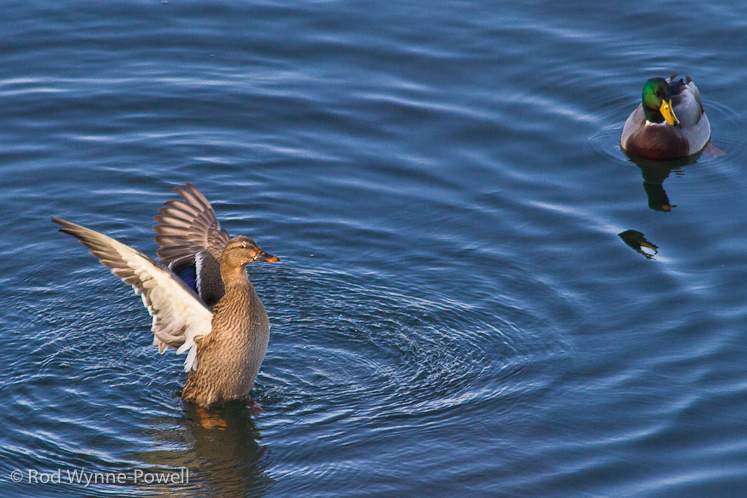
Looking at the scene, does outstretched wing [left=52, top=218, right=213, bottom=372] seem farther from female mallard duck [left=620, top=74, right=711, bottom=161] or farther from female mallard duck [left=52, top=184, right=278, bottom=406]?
female mallard duck [left=620, top=74, right=711, bottom=161]

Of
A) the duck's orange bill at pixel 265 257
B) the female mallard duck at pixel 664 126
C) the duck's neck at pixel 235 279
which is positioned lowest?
the duck's neck at pixel 235 279

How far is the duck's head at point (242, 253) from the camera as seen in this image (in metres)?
7.43

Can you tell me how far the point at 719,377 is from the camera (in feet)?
25.5

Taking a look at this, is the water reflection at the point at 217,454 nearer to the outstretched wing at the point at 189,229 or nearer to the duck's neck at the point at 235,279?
the duck's neck at the point at 235,279

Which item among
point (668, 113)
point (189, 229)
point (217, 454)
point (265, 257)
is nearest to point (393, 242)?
point (189, 229)

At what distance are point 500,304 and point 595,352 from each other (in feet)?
3.29

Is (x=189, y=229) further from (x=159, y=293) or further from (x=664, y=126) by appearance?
(x=664, y=126)

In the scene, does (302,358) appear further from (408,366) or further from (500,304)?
(500,304)

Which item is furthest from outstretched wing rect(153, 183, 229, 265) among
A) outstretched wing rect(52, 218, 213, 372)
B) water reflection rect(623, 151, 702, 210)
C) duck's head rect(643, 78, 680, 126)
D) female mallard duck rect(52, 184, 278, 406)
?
duck's head rect(643, 78, 680, 126)

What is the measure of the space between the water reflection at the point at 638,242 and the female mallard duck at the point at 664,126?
80.6 inches

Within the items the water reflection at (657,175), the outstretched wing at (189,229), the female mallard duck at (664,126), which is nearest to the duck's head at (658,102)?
the female mallard duck at (664,126)

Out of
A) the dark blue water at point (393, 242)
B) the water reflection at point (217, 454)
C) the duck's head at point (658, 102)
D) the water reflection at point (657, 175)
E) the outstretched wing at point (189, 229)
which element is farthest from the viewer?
the duck's head at point (658, 102)

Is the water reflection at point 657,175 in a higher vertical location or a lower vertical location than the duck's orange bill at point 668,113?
lower

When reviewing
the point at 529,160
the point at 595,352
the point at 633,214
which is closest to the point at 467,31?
the point at 529,160
